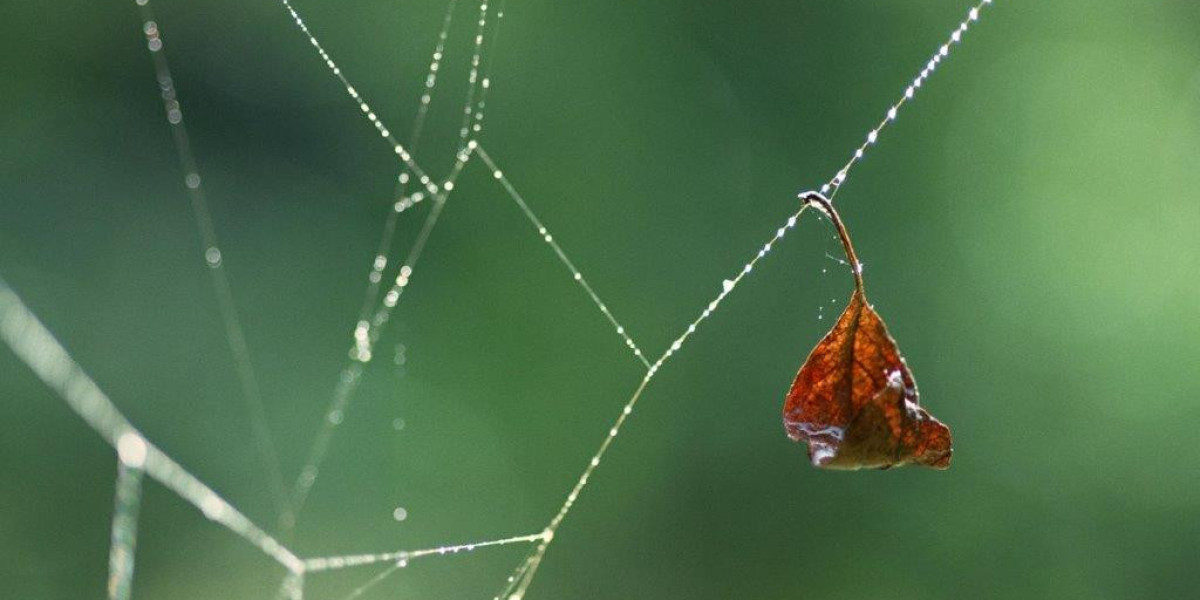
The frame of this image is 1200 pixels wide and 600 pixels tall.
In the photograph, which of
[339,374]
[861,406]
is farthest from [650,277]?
[861,406]

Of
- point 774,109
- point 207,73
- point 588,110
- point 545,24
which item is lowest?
point 774,109

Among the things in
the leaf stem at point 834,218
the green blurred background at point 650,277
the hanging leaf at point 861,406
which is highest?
the green blurred background at point 650,277

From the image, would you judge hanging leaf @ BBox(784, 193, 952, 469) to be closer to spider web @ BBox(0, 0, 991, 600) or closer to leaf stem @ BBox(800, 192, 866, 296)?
leaf stem @ BBox(800, 192, 866, 296)

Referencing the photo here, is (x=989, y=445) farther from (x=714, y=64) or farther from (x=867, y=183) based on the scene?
(x=714, y=64)

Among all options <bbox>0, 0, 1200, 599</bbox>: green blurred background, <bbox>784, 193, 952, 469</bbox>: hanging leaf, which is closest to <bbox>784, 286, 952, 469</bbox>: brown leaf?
<bbox>784, 193, 952, 469</bbox>: hanging leaf

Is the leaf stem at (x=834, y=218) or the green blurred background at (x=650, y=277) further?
the green blurred background at (x=650, y=277)

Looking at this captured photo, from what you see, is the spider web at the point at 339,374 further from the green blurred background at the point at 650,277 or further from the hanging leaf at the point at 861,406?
the hanging leaf at the point at 861,406

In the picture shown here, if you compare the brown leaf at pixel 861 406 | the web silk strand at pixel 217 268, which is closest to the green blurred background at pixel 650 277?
the web silk strand at pixel 217 268

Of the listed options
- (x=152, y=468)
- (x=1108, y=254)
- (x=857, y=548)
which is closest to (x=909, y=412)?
(x=857, y=548)
